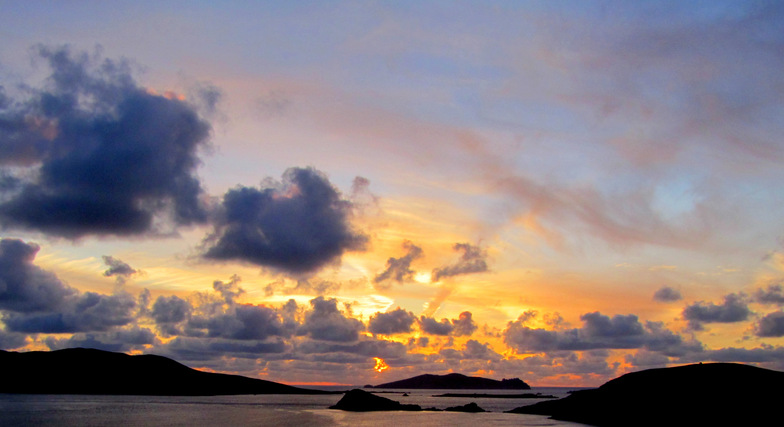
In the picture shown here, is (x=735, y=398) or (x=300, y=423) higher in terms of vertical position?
(x=735, y=398)

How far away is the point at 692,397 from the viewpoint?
97.3 metres

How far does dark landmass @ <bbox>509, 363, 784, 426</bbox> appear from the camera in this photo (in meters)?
89.7

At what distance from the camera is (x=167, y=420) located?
404 feet

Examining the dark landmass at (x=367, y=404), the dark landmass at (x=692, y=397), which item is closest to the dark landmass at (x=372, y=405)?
the dark landmass at (x=367, y=404)

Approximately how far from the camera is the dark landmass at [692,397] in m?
89.7

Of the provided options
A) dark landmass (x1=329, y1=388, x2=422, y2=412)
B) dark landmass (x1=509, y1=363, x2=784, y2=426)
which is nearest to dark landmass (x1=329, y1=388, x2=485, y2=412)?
dark landmass (x1=329, y1=388, x2=422, y2=412)

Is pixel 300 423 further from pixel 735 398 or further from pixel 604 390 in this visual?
pixel 735 398

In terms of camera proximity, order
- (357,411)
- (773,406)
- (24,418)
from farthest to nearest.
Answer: (357,411) → (24,418) → (773,406)

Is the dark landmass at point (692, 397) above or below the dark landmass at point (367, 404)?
above

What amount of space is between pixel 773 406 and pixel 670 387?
1840 centimetres

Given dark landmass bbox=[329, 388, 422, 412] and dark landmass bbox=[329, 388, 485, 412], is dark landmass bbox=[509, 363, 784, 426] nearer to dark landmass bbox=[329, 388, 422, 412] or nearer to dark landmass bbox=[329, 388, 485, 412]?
dark landmass bbox=[329, 388, 485, 412]

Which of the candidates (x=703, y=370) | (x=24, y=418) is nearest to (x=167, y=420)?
(x=24, y=418)

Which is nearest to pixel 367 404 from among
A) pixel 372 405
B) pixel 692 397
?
pixel 372 405

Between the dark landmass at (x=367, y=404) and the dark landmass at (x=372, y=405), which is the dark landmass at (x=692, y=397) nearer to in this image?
the dark landmass at (x=372, y=405)
